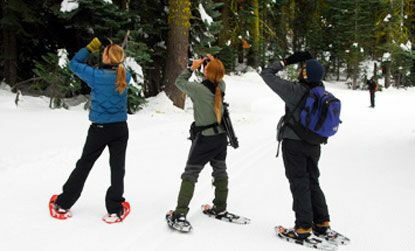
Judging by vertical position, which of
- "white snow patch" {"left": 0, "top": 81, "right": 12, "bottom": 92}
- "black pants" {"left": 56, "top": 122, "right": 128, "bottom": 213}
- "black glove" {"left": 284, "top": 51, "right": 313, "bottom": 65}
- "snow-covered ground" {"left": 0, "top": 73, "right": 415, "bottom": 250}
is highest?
"black glove" {"left": 284, "top": 51, "right": 313, "bottom": 65}

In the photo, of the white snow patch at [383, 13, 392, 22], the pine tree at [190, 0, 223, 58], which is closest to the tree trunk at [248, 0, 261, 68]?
the white snow patch at [383, 13, 392, 22]

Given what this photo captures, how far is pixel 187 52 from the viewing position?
1505cm

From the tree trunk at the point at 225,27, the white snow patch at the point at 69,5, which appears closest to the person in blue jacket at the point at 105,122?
the white snow patch at the point at 69,5

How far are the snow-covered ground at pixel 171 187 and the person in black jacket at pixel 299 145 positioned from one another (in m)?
0.41

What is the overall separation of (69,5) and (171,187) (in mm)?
7801

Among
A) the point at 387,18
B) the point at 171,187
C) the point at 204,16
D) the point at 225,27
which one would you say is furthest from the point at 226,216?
the point at 387,18

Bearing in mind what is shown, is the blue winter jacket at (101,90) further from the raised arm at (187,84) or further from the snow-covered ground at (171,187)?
the snow-covered ground at (171,187)

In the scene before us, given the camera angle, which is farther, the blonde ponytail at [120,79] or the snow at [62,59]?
the snow at [62,59]

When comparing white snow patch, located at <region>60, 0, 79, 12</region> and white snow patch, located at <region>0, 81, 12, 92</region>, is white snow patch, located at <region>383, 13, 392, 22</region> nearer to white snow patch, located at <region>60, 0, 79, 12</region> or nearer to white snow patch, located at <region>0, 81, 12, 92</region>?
white snow patch, located at <region>60, 0, 79, 12</region>

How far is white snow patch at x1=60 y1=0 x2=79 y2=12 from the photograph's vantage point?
1193cm

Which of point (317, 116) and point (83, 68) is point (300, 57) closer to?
point (317, 116)

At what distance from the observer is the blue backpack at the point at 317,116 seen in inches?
165

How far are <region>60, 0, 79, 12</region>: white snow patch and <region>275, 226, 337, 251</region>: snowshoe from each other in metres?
9.75

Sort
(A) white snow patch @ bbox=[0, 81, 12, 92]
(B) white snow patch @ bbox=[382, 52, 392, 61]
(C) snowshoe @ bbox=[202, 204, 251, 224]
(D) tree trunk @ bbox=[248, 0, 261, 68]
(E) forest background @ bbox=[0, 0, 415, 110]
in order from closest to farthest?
(C) snowshoe @ bbox=[202, 204, 251, 224] < (E) forest background @ bbox=[0, 0, 415, 110] < (A) white snow patch @ bbox=[0, 81, 12, 92] < (D) tree trunk @ bbox=[248, 0, 261, 68] < (B) white snow patch @ bbox=[382, 52, 392, 61]
